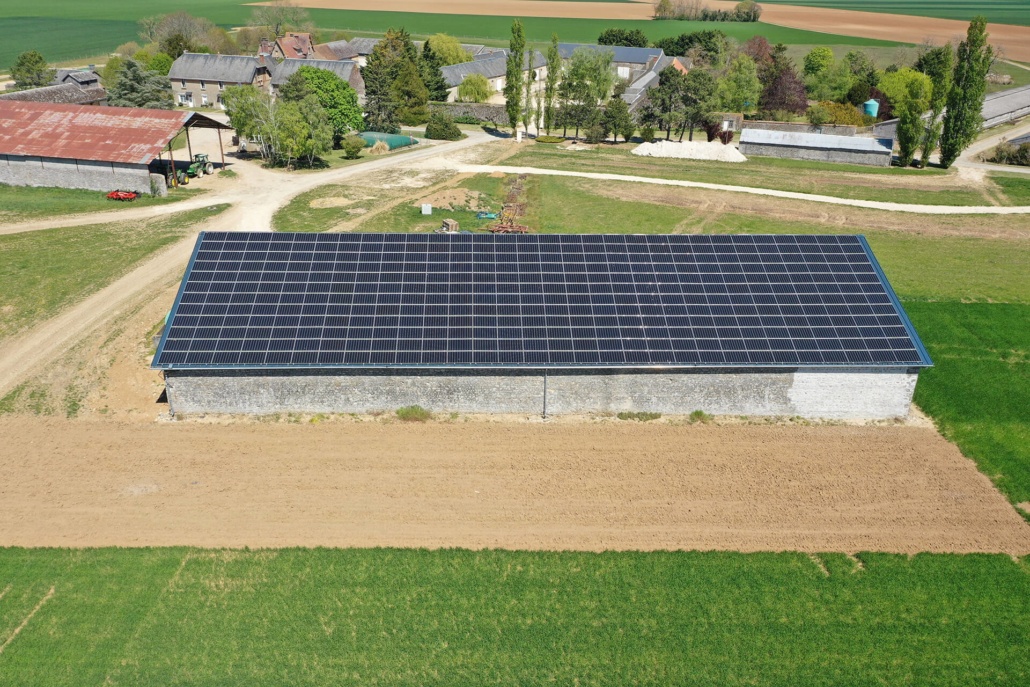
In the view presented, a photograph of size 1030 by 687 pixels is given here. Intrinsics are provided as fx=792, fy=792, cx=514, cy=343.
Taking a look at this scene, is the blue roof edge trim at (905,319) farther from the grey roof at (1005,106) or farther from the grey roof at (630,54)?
the grey roof at (630,54)

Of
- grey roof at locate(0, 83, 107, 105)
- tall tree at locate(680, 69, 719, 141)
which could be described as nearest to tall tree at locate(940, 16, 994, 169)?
tall tree at locate(680, 69, 719, 141)

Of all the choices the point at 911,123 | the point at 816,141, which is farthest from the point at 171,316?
the point at 911,123

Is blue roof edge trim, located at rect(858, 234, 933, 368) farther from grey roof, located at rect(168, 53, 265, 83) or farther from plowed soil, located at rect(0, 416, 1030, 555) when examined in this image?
grey roof, located at rect(168, 53, 265, 83)

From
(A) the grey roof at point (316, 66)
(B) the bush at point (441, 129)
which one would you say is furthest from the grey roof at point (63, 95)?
(B) the bush at point (441, 129)

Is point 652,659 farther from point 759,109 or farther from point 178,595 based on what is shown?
point 759,109

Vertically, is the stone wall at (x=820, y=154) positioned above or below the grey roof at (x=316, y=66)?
below

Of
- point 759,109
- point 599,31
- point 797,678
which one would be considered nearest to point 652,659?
point 797,678
